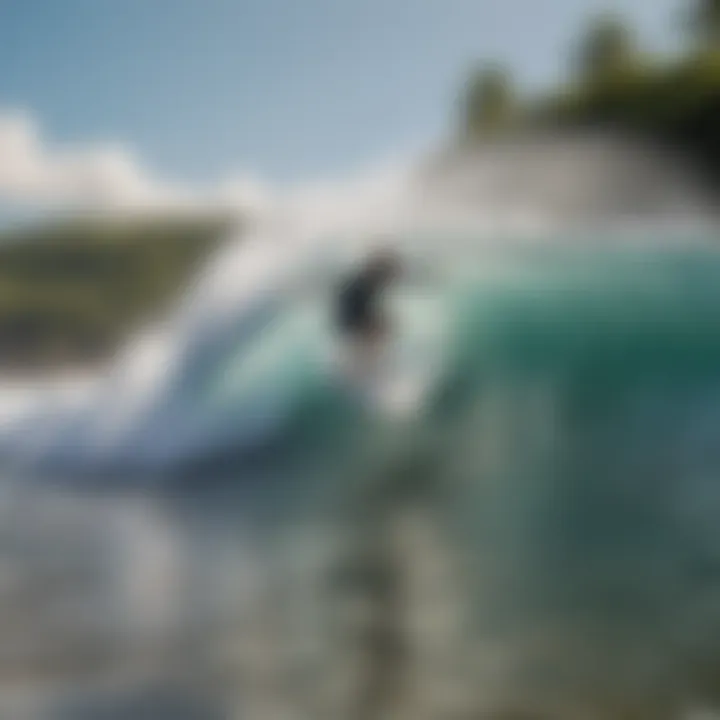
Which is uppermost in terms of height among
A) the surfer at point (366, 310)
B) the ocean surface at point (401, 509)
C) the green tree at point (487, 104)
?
the green tree at point (487, 104)

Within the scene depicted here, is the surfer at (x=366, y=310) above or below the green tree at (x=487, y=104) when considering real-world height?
below

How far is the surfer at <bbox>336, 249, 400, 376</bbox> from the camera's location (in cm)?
353

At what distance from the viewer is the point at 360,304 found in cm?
355

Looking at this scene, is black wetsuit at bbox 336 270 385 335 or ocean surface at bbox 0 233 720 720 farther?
black wetsuit at bbox 336 270 385 335

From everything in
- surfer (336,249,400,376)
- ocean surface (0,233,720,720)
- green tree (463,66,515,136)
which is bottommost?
ocean surface (0,233,720,720)

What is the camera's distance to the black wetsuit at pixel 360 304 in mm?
3518

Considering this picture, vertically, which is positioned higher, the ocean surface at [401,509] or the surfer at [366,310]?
the surfer at [366,310]

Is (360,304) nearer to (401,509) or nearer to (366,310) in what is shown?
(366,310)

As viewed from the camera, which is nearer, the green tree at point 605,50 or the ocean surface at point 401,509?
the ocean surface at point 401,509

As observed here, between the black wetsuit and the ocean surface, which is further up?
the black wetsuit

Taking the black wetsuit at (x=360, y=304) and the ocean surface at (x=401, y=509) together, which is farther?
the black wetsuit at (x=360, y=304)

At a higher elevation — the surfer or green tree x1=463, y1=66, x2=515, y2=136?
green tree x1=463, y1=66, x2=515, y2=136

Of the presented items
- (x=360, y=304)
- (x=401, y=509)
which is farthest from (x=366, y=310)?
(x=401, y=509)

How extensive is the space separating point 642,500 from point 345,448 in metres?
0.97
